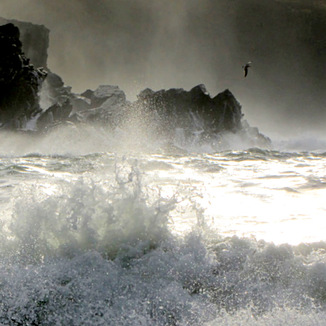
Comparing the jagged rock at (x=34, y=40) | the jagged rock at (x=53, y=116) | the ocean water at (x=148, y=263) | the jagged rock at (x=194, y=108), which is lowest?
the ocean water at (x=148, y=263)

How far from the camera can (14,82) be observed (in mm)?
45688

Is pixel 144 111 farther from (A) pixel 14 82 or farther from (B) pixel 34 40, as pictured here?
(B) pixel 34 40

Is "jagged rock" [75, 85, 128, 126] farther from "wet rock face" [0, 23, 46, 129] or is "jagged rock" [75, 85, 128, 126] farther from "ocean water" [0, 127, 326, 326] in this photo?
"ocean water" [0, 127, 326, 326]

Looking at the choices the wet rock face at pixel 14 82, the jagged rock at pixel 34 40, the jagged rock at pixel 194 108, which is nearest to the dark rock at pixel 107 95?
the jagged rock at pixel 194 108

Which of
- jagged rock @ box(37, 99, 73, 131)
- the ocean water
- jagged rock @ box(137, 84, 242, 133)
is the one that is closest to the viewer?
the ocean water

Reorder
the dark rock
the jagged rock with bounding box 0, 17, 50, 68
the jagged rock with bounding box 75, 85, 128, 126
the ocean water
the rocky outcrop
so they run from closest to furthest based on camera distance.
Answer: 1. the ocean water
2. the rocky outcrop
3. the jagged rock with bounding box 75, 85, 128, 126
4. the dark rock
5. the jagged rock with bounding box 0, 17, 50, 68

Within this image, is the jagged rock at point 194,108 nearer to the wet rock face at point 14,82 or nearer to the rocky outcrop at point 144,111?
the rocky outcrop at point 144,111

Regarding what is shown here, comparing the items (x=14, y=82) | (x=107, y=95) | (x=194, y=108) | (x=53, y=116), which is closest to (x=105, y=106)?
(x=107, y=95)

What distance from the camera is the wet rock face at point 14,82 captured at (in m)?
44.7

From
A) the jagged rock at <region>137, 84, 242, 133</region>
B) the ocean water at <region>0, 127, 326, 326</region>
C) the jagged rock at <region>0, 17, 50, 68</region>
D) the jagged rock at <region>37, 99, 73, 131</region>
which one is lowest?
the ocean water at <region>0, 127, 326, 326</region>

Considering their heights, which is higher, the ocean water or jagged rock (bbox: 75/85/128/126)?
jagged rock (bbox: 75/85/128/126)

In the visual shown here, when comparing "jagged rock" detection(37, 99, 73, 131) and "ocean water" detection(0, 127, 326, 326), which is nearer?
"ocean water" detection(0, 127, 326, 326)

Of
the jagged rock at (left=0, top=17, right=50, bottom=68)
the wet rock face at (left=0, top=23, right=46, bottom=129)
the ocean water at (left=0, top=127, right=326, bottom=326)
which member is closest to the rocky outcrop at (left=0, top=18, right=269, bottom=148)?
the wet rock face at (left=0, top=23, right=46, bottom=129)

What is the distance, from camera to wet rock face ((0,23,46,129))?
44.7 m
